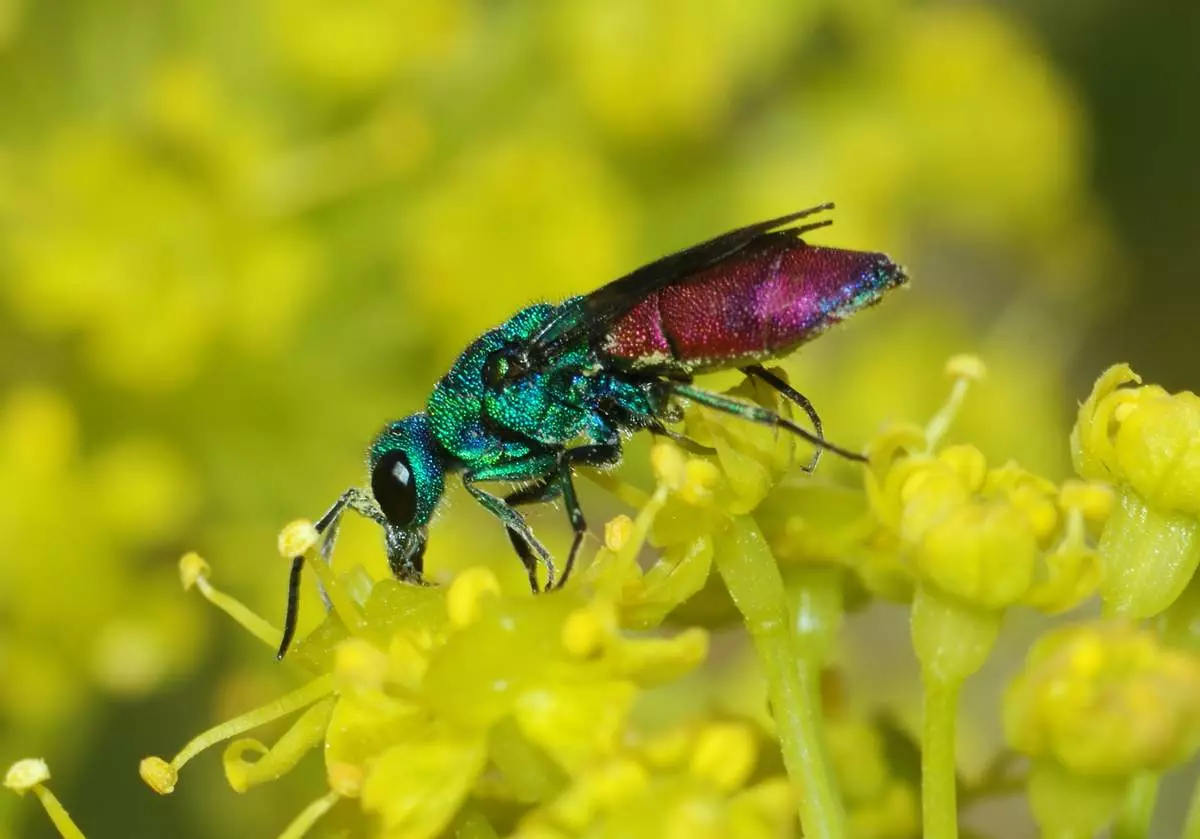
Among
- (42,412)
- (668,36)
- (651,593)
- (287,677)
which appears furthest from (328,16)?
(651,593)

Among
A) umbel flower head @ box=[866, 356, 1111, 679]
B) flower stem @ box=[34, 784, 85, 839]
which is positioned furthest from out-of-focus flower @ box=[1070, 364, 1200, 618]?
flower stem @ box=[34, 784, 85, 839]

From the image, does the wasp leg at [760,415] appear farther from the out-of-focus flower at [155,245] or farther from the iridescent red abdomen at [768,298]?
the out-of-focus flower at [155,245]

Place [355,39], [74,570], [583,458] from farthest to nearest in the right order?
[355,39]
[74,570]
[583,458]

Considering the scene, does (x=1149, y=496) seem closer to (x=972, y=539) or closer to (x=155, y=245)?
(x=972, y=539)

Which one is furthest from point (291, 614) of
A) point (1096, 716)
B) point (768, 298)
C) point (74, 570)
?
point (74, 570)

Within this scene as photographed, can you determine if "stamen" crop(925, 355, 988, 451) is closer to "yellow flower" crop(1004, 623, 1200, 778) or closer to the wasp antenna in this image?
"yellow flower" crop(1004, 623, 1200, 778)

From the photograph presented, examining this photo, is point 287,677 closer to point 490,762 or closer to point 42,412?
point 42,412
